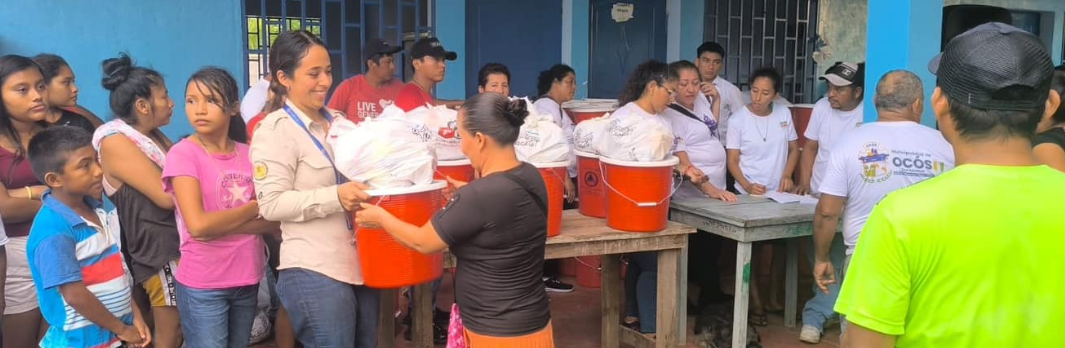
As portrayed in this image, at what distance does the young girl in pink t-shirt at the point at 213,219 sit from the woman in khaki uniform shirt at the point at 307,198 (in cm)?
20

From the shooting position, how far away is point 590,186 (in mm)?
4129

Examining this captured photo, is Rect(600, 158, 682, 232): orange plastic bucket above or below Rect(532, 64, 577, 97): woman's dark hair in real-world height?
below

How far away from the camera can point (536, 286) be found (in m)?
2.61

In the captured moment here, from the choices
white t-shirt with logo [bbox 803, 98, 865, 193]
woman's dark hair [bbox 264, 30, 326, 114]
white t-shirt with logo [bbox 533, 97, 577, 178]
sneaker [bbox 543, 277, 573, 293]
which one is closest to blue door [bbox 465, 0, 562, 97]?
white t-shirt with logo [bbox 533, 97, 577, 178]

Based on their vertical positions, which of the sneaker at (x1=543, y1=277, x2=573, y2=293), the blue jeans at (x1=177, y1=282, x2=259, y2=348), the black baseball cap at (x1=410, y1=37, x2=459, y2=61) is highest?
the black baseball cap at (x1=410, y1=37, x2=459, y2=61)

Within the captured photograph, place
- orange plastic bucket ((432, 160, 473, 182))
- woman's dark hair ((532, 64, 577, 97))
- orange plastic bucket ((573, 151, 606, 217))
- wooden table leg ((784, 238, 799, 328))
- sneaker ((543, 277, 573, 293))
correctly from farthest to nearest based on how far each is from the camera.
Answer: woman's dark hair ((532, 64, 577, 97)), sneaker ((543, 277, 573, 293)), wooden table leg ((784, 238, 799, 328)), orange plastic bucket ((573, 151, 606, 217)), orange plastic bucket ((432, 160, 473, 182))

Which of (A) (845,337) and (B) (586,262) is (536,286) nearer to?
(A) (845,337)

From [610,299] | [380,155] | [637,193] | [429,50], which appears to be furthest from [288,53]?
[429,50]

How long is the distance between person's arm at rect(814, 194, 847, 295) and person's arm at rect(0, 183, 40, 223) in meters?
3.39

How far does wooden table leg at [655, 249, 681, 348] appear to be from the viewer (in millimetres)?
3994

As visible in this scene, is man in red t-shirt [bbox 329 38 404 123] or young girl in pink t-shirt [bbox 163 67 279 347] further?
man in red t-shirt [bbox 329 38 404 123]

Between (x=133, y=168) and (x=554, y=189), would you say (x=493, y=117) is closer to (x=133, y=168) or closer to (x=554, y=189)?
(x=554, y=189)

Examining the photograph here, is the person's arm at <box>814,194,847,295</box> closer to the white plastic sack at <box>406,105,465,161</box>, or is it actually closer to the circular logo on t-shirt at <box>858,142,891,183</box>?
the circular logo on t-shirt at <box>858,142,891,183</box>

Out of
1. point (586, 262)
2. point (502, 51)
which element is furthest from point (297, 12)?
point (586, 262)
